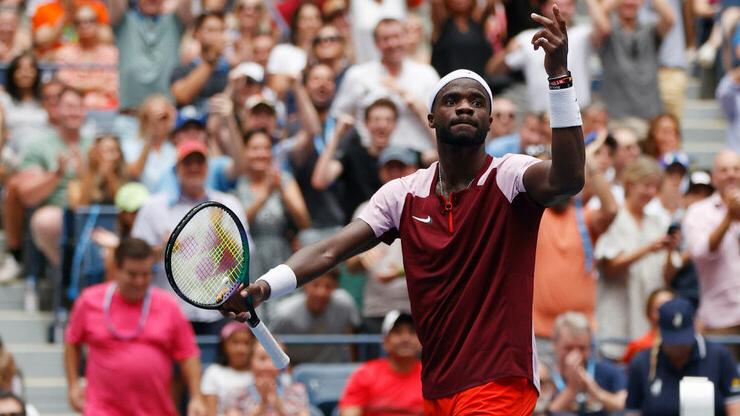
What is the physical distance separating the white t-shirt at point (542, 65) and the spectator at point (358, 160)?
69.1 inches

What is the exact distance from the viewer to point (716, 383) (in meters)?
10.5

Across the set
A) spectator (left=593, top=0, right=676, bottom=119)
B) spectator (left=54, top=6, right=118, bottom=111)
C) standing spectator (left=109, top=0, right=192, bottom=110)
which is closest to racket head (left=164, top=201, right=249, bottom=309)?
standing spectator (left=109, top=0, right=192, bottom=110)

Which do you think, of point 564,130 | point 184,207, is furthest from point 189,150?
point 564,130

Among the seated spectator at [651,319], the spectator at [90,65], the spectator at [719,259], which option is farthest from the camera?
the spectator at [90,65]

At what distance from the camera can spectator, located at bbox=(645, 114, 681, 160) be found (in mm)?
14070

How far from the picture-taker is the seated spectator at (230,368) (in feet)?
35.7

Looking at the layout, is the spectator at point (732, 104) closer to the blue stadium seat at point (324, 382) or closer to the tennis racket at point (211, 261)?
the blue stadium seat at point (324, 382)

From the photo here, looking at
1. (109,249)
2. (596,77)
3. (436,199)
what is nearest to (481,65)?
(596,77)

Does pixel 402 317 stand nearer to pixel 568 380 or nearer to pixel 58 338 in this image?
pixel 568 380

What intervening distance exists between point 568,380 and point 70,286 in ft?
12.5

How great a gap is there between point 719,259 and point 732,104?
2936 millimetres

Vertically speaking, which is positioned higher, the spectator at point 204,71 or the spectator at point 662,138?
the spectator at point 204,71

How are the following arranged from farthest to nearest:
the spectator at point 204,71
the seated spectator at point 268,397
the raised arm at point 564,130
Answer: the spectator at point 204,71, the seated spectator at point 268,397, the raised arm at point 564,130

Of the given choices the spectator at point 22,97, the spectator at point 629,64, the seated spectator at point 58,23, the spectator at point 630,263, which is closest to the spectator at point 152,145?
the spectator at point 22,97
